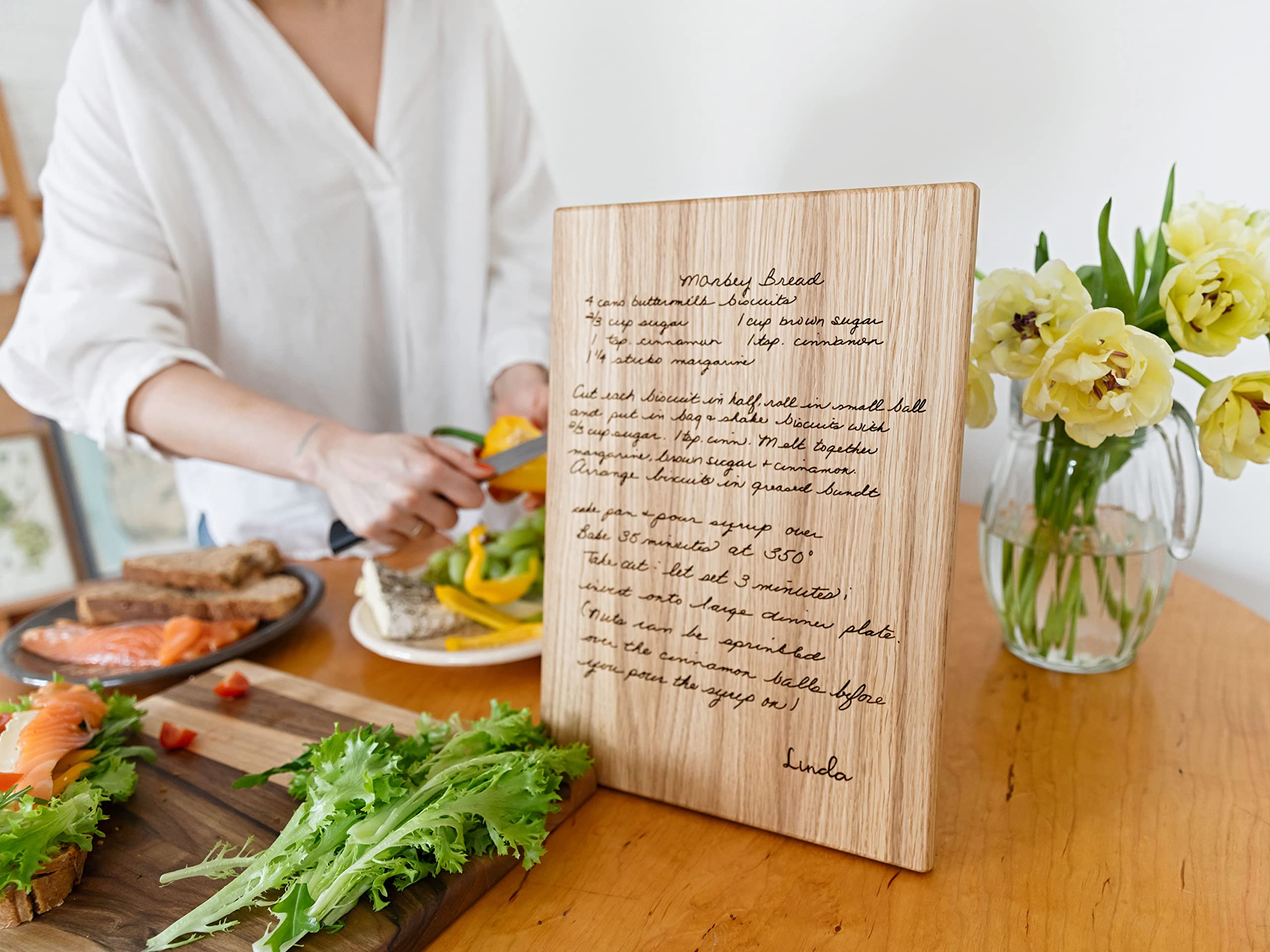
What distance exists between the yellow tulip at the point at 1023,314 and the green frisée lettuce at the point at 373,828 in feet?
1.58

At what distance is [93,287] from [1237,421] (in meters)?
1.44

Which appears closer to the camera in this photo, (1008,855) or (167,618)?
(1008,855)

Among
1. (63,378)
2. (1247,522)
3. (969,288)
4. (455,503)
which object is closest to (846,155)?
(1247,522)

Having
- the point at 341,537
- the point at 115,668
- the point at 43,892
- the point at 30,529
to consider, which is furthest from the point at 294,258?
the point at 30,529

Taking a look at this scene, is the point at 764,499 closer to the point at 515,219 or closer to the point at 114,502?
the point at 515,219

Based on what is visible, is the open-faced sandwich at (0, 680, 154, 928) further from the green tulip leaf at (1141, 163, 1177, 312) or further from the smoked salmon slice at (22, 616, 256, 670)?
the green tulip leaf at (1141, 163, 1177, 312)

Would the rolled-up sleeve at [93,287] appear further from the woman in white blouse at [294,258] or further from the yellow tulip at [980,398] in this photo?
the yellow tulip at [980,398]

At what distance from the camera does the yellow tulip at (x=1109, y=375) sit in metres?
0.59

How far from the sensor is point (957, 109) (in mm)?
1320

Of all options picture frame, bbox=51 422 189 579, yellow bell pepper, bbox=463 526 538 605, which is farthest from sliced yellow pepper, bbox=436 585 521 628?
picture frame, bbox=51 422 189 579

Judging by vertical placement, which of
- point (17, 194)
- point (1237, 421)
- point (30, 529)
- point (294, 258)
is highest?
point (17, 194)

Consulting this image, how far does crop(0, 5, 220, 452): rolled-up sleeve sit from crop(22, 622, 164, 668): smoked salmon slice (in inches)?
14.1

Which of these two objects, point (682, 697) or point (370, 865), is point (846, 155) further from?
point (370, 865)

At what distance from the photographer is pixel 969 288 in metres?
0.49
